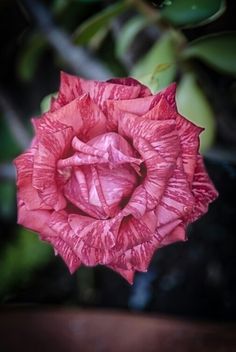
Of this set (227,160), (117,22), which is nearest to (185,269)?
(227,160)

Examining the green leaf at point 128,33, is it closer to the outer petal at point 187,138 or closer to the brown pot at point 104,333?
the outer petal at point 187,138

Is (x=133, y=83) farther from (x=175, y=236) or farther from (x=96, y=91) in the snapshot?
(x=175, y=236)

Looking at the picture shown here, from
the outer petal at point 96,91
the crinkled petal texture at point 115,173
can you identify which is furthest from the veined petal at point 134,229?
the outer petal at point 96,91

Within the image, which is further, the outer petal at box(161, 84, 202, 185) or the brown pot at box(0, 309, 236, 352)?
the brown pot at box(0, 309, 236, 352)

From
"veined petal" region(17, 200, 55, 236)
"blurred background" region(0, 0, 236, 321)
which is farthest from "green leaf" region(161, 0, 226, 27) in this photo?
"veined petal" region(17, 200, 55, 236)

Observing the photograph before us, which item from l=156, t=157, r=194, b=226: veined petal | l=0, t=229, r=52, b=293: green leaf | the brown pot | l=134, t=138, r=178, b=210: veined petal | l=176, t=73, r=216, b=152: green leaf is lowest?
the brown pot

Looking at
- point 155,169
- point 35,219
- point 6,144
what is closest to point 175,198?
point 155,169

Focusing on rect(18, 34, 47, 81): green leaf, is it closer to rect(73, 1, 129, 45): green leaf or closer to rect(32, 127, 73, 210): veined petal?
rect(73, 1, 129, 45): green leaf
